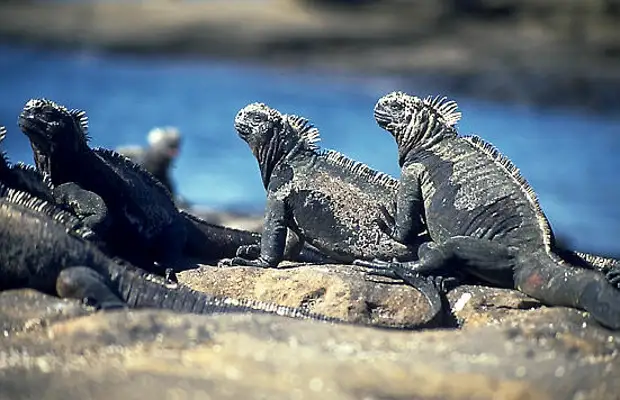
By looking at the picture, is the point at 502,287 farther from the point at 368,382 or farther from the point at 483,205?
the point at 368,382

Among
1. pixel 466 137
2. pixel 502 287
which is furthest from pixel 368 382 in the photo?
pixel 466 137

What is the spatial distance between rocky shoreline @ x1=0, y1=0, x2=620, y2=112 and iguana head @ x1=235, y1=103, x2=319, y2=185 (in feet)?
46.0

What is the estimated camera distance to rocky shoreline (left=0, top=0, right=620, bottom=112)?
1844 centimetres

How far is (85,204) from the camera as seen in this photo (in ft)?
13.4

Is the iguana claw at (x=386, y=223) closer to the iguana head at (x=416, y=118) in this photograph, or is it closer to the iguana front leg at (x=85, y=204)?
the iguana head at (x=416, y=118)

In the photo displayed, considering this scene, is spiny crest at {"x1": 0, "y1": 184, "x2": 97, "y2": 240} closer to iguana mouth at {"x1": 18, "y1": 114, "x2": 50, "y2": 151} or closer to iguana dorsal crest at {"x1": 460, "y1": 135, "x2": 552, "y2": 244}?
iguana mouth at {"x1": 18, "y1": 114, "x2": 50, "y2": 151}

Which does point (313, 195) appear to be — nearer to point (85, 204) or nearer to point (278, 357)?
point (85, 204)

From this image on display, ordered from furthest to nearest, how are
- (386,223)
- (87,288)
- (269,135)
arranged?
(269,135) < (386,223) < (87,288)

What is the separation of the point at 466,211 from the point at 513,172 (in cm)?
30

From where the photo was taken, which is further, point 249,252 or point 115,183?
point 249,252

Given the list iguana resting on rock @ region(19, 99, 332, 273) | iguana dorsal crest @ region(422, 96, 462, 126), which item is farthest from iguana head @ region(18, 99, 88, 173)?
iguana dorsal crest @ region(422, 96, 462, 126)

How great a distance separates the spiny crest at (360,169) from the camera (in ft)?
14.6

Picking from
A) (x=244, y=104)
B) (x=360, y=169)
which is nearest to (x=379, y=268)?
(x=360, y=169)

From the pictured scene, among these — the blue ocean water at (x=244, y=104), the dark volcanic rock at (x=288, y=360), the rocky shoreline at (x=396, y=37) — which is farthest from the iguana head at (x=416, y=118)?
the rocky shoreline at (x=396, y=37)
